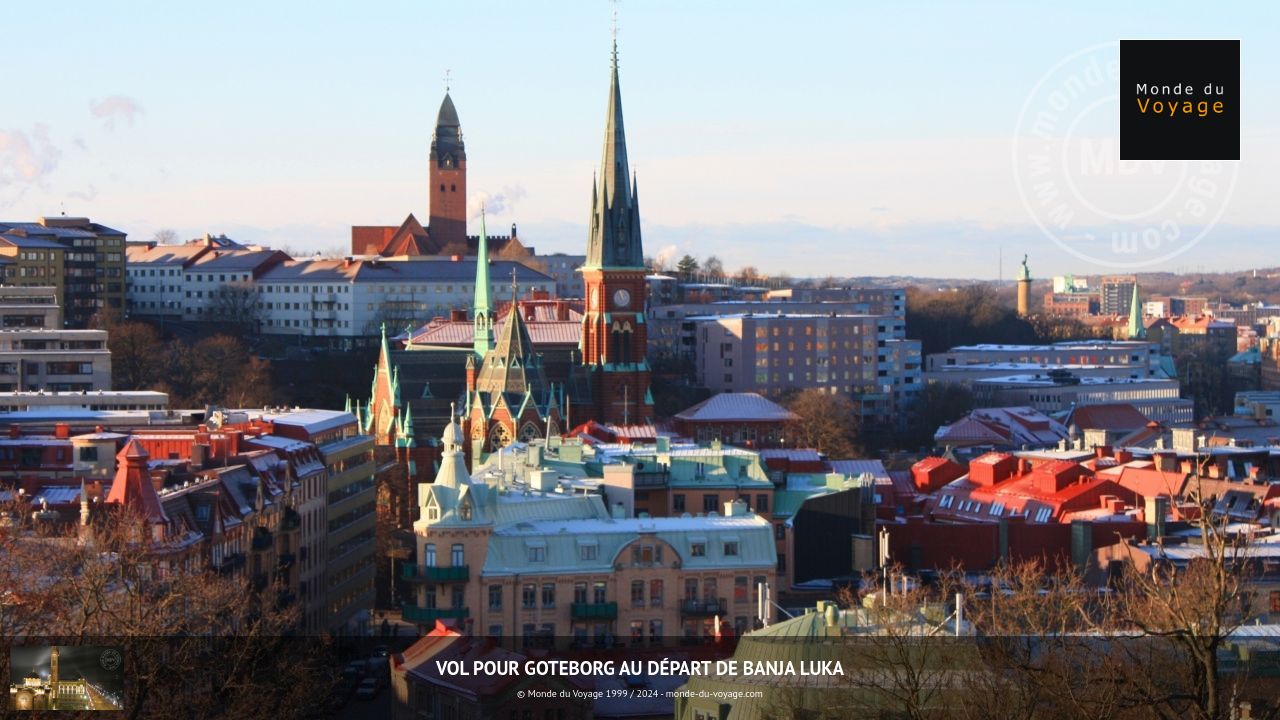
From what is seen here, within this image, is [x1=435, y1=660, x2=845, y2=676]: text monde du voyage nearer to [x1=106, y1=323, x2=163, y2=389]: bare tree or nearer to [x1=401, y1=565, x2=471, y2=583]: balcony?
[x1=401, y1=565, x2=471, y2=583]: balcony

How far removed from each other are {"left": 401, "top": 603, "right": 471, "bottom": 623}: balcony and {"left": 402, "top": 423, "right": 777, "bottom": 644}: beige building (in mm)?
25

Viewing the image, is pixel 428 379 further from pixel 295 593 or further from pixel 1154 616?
pixel 1154 616

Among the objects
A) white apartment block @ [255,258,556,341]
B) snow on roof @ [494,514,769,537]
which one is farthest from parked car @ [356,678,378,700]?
white apartment block @ [255,258,556,341]

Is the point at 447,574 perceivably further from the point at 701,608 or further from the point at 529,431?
the point at 529,431

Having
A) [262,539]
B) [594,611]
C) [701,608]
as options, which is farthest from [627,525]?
[262,539]

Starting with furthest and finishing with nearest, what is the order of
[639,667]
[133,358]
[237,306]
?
[237,306] → [133,358] → [639,667]

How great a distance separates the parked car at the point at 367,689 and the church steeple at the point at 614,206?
66.8 m

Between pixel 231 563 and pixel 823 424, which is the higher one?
pixel 231 563

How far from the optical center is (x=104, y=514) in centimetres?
6328

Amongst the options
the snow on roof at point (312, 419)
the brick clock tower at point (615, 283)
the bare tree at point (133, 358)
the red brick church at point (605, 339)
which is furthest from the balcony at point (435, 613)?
the bare tree at point (133, 358)

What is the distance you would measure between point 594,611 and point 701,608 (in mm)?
2861

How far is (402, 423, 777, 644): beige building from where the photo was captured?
6375cm

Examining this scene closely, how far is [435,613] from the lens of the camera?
209 ft

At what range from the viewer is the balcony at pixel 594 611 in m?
64.0
